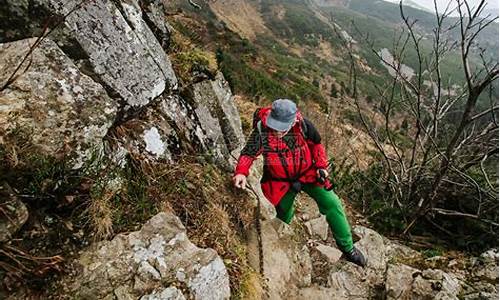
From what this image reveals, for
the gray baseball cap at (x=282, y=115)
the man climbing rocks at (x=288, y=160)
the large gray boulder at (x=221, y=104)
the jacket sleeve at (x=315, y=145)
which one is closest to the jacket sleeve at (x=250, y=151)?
the man climbing rocks at (x=288, y=160)

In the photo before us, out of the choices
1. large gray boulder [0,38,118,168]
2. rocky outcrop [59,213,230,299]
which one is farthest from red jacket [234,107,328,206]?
large gray boulder [0,38,118,168]

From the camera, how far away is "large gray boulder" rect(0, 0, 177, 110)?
301 centimetres

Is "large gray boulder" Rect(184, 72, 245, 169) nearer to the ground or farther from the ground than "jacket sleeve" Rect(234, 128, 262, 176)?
nearer to the ground

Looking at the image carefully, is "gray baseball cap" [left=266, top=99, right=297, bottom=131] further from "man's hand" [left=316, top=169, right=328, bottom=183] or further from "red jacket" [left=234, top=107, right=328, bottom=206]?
"man's hand" [left=316, top=169, right=328, bottom=183]

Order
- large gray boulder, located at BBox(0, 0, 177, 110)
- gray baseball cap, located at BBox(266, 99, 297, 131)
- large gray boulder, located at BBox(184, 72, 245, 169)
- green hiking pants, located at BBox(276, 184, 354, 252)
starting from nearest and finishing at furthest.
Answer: large gray boulder, located at BBox(0, 0, 177, 110), gray baseball cap, located at BBox(266, 99, 297, 131), green hiking pants, located at BBox(276, 184, 354, 252), large gray boulder, located at BBox(184, 72, 245, 169)

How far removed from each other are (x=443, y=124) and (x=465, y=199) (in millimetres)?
1159

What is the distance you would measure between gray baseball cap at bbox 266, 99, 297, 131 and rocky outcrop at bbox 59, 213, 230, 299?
115 centimetres

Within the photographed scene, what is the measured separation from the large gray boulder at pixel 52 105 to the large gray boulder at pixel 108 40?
197mm

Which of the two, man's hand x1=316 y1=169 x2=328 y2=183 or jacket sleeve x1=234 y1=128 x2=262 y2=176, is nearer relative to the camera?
jacket sleeve x1=234 y1=128 x2=262 y2=176

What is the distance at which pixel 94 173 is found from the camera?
275 centimetres

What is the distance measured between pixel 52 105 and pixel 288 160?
199 cm

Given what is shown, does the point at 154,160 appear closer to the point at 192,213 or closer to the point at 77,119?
the point at 192,213

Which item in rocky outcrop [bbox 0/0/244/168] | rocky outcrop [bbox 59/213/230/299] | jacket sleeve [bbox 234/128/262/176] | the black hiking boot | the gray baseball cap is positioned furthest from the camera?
the black hiking boot

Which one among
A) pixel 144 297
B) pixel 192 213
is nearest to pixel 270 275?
pixel 192 213
